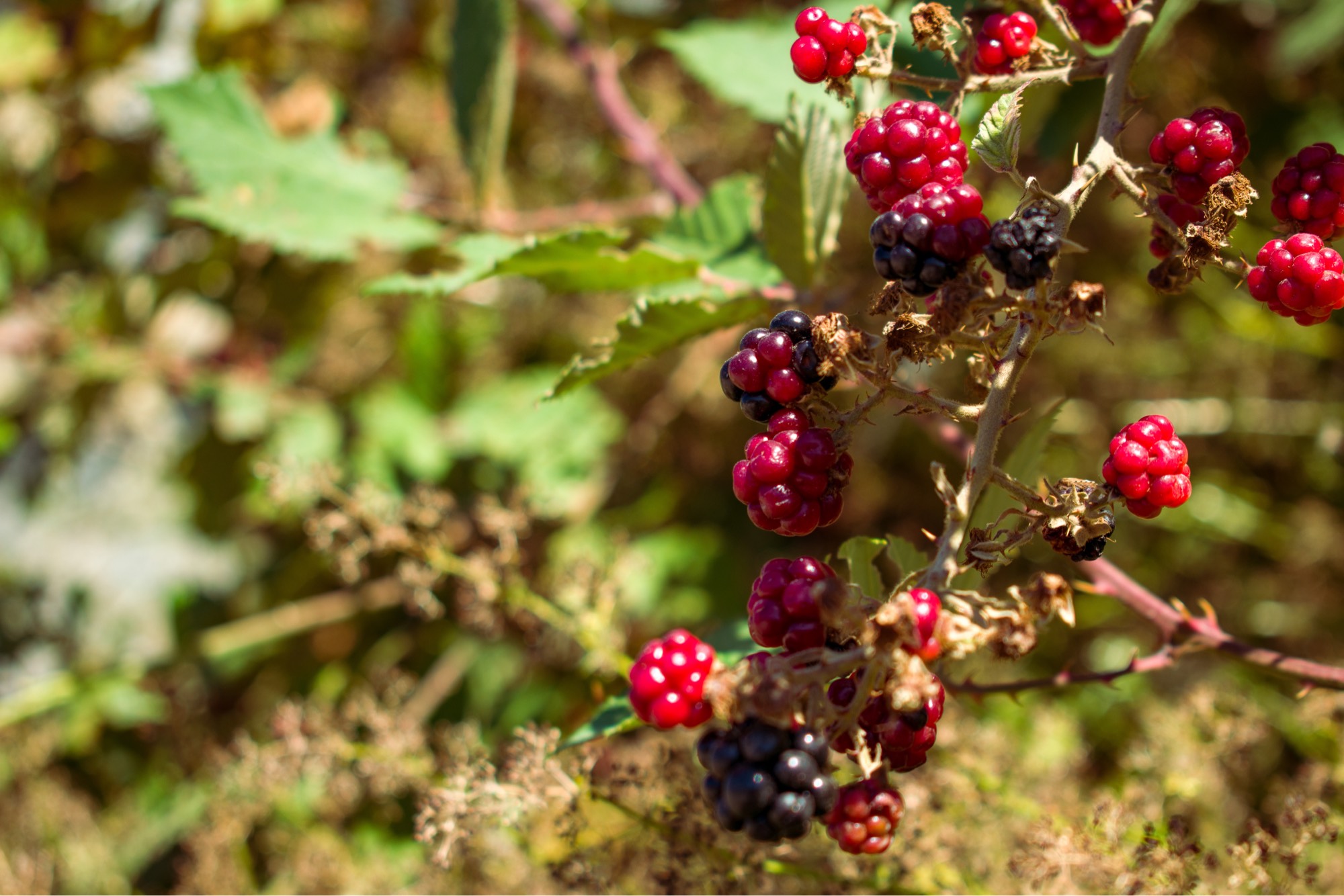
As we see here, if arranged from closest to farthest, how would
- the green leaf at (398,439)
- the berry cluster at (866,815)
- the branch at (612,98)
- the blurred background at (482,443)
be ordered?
the berry cluster at (866,815)
the blurred background at (482,443)
the branch at (612,98)
the green leaf at (398,439)

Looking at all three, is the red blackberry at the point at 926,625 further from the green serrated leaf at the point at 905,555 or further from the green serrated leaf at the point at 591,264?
the green serrated leaf at the point at 591,264

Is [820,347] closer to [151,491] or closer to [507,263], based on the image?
[507,263]

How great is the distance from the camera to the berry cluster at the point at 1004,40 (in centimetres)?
86

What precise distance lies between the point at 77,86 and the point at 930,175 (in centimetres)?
249

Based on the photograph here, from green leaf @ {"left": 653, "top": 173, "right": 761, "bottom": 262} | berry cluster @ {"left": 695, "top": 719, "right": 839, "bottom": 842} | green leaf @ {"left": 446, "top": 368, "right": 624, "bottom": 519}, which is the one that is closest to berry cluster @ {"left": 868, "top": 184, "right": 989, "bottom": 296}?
berry cluster @ {"left": 695, "top": 719, "right": 839, "bottom": 842}

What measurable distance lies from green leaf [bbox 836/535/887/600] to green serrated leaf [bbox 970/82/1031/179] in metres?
0.35

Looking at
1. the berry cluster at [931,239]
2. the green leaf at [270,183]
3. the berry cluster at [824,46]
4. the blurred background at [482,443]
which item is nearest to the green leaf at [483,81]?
the blurred background at [482,443]

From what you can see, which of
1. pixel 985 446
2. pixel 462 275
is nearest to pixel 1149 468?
pixel 985 446

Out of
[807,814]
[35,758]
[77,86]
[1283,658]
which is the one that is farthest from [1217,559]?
[77,86]

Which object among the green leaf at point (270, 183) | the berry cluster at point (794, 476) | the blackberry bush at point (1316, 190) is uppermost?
the blackberry bush at point (1316, 190)

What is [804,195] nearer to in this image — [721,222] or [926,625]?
[721,222]

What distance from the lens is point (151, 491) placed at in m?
3.31

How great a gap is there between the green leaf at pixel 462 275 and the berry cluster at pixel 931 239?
52 centimetres

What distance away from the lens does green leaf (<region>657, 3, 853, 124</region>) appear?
4.68 feet
